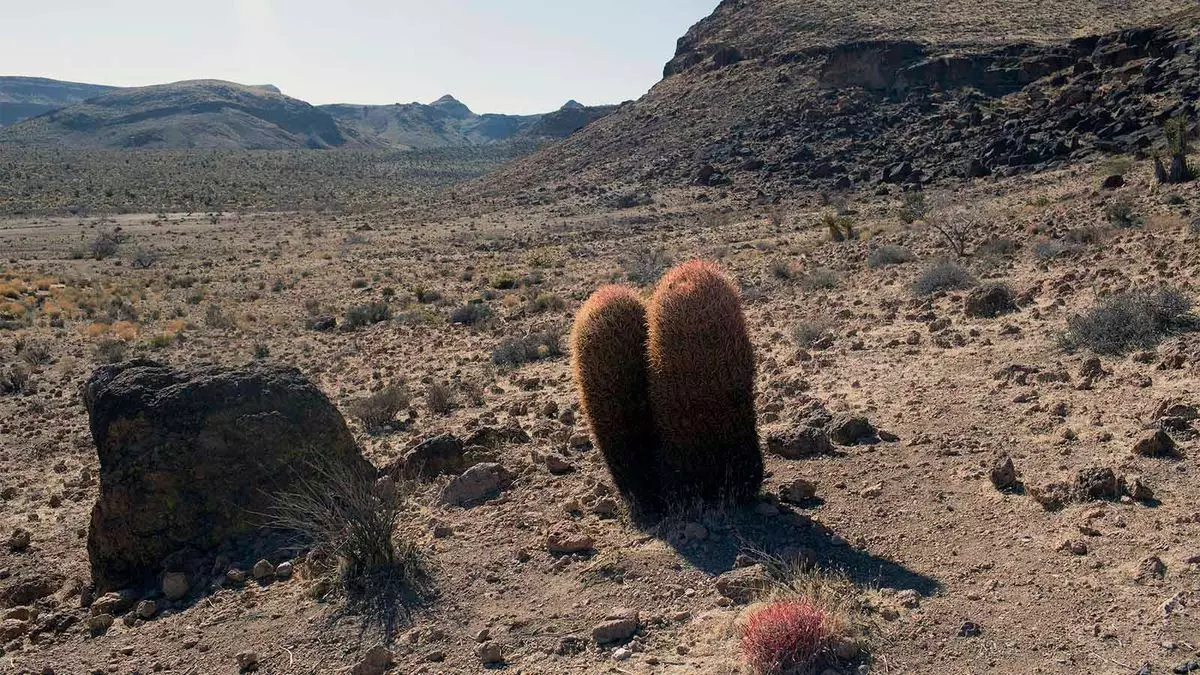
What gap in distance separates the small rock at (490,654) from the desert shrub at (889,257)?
42.5ft

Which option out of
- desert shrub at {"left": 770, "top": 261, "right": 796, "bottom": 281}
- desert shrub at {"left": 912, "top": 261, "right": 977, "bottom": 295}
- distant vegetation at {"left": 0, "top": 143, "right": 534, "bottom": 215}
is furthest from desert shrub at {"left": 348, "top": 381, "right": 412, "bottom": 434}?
distant vegetation at {"left": 0, "top": 143, "right": 534, "bottom": 215}

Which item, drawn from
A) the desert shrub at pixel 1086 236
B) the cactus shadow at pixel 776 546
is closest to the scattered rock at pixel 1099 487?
the cactus shadow at pixel 776 546

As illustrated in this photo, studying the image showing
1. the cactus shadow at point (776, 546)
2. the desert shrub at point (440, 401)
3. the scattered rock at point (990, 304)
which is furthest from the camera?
Answer: the scattered rock at point (990, 304)

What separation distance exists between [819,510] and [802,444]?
112 cm

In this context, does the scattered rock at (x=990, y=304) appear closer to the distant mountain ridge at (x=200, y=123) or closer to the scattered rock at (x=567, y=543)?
the scattered rock at (x=567, y=543)

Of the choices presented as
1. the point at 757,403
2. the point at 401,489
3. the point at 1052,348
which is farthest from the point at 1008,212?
the point at 401,489

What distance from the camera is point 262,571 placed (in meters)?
5.85

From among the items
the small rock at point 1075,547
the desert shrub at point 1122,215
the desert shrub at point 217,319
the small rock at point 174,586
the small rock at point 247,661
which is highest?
the desert shrub at point 1122,215

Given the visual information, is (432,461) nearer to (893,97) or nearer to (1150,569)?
(1150,569)

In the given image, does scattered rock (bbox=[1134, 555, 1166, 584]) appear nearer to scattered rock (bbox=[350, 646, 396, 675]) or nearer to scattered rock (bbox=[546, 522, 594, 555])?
scattered rock (bbox=[546, 522, 594, 555])

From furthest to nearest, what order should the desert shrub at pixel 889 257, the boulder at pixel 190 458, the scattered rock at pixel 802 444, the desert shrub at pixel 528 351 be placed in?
the desert shrub at pixel 889 257
the desert shrub at pixel 528 351
the scattered rock at pixel 802 444
the boulder at pixel 190 458

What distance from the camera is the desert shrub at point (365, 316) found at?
17.7m

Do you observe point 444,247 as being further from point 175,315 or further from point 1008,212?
point 1008,212

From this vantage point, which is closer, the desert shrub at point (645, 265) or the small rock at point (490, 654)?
the small rock at point (490, 654)
